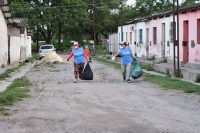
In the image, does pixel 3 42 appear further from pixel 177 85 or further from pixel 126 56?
pixel 177 85

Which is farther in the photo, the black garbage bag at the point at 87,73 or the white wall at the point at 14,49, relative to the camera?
the white wall at the point at 14,49

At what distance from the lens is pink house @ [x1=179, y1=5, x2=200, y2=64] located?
26.0 meters

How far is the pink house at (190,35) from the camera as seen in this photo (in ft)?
85.3

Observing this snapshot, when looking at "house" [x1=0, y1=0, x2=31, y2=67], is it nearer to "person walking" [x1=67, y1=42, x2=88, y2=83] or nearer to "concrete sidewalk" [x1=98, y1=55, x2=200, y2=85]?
"concrete sidewalk" [x1=98, y1=55, x2=200, y2=85]

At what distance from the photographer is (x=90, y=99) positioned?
14.0m

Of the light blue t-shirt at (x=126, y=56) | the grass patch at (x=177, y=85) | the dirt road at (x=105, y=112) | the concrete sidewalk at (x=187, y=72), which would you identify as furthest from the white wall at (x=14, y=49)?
the dirt road at (x=105, y=112)

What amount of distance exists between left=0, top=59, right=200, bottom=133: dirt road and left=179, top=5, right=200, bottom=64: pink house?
9753 millimetres

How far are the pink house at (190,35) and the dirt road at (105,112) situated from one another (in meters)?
9.75

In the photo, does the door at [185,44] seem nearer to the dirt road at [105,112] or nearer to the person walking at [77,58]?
the person walking at [77,58]

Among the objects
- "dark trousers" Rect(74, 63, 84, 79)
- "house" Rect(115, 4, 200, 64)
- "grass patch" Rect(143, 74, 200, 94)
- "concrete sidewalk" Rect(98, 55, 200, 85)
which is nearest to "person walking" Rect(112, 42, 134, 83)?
"grass patch" Rect(143, 74, 200, 94)

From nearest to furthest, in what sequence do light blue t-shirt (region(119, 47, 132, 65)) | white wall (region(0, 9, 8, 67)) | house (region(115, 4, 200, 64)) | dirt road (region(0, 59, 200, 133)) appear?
dirt road (region(0, 59, 200, 133)) → light blue t-shirt (region(119, 47, 132, 65)) → house (region(115, 4, 200, 64)) → white wall (region(0, 9, 8, 67))

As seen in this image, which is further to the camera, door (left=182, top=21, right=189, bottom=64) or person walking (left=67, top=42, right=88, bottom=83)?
door (left=182, top=21, right=189, bottom=64)

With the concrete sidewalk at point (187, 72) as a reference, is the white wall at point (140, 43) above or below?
above

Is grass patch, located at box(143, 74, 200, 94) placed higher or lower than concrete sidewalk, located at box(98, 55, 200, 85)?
lower
